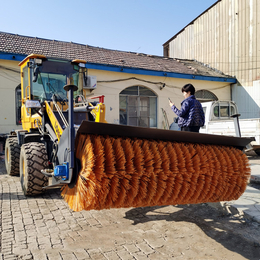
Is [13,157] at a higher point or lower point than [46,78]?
lower

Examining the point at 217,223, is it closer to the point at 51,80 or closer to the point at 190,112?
the point at 190,112

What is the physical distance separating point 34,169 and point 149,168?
279cm

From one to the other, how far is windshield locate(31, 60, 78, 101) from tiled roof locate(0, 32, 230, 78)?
6265 mm

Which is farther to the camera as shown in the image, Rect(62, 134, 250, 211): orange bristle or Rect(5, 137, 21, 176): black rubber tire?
Rect(5, 137, 21, 176): black rubber tire

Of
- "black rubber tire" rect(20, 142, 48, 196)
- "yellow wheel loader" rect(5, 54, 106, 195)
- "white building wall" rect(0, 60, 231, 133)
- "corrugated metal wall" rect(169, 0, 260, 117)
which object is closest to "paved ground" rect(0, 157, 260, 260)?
"black rubber tire" rect(20, 142, 48, 196)

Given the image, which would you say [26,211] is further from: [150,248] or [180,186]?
[180,186]

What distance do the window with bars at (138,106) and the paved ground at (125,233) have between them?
32.5 ft

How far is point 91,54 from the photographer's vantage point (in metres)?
14.3

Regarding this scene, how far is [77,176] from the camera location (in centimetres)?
270

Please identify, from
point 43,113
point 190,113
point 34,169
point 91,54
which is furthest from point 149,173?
point 91,54

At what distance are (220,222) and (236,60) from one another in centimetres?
1491

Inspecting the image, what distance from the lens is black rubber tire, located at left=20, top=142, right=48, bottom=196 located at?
15.8 feet

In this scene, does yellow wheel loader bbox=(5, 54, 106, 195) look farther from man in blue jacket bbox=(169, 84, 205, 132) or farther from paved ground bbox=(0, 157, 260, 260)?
man in blue jacket bbox=(169, 84, 205, 132)

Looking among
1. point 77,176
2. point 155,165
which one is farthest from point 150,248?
point 77,176
